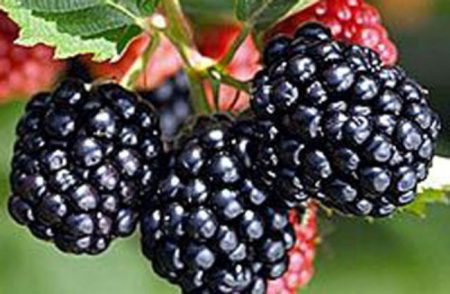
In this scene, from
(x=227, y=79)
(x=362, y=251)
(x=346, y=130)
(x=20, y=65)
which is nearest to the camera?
(x=346, y=130)

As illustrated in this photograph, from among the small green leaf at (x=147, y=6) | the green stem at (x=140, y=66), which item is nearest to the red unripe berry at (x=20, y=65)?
the green stem at (x=140, y=66)

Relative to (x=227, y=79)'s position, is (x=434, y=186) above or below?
below

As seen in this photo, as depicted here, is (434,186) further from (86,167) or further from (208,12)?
(208,12)

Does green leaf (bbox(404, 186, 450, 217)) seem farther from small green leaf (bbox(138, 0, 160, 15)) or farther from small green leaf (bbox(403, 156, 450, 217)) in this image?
small green leaf (bbox(138, 0, 160, 15))

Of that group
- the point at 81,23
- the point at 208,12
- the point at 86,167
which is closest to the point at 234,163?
the point at 86,167

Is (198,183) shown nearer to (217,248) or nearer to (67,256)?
(217,248)

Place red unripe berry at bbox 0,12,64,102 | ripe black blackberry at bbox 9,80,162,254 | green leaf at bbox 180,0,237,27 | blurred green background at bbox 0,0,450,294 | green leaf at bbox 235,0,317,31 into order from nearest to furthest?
ripe black blackberry at bbox 9,80,162,254 < green leaf at bbox 235,0,317,31 < red unripe berry at bbox 0,12,64,102 < green leaf at bbox 180,0,237,27 < blurred green background at bbox 0,0,450,294

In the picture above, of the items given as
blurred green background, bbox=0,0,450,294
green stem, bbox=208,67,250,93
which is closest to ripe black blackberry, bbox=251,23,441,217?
green stem, bbox=208,67,250,93

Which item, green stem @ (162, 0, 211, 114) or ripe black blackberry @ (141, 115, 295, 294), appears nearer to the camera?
ripe black blackberry @ (141, 115, 295, 294)

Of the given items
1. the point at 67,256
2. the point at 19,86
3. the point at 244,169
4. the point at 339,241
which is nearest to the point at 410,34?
the point at 339,241
